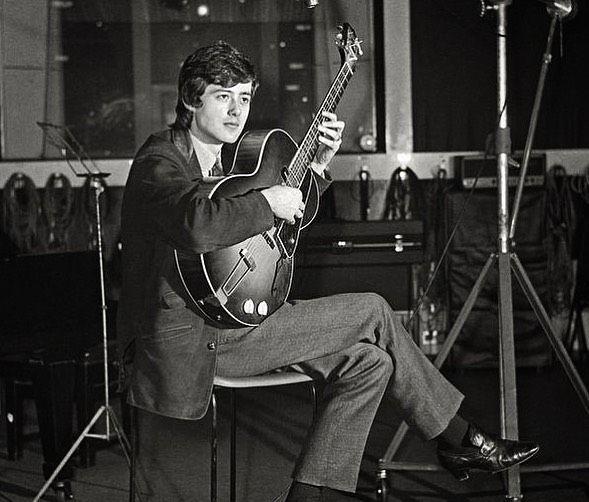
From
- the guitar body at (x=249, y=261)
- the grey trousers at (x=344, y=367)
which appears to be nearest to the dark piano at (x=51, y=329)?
the grey trousers at (x=344, y=367)

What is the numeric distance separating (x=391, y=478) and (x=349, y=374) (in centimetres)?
86

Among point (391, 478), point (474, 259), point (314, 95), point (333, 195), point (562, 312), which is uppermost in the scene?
point (314, 95)

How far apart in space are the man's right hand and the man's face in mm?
239

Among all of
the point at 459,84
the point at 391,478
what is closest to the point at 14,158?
the point at 459,84

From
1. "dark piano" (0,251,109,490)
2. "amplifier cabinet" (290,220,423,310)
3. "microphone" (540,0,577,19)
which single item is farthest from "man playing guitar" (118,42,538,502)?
"amplifier cabinet" (290,220,423,310)

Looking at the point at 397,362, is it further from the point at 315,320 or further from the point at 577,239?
the point at 577,239

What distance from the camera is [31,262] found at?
141 inches

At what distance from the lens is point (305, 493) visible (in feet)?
7.90

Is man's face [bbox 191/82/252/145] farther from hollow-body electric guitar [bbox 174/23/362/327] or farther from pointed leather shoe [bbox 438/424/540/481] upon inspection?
pointed leather shoe [bbox 438/424/540/481]

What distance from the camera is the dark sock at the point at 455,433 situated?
8.66ft

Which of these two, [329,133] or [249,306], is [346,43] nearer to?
[329,133]

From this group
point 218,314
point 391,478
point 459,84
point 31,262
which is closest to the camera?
point 218,314

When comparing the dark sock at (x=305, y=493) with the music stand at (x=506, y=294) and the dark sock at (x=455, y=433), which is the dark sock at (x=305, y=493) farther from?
the music stand at (x=506, y=294)

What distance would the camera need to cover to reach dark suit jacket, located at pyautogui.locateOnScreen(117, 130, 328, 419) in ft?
7.52
